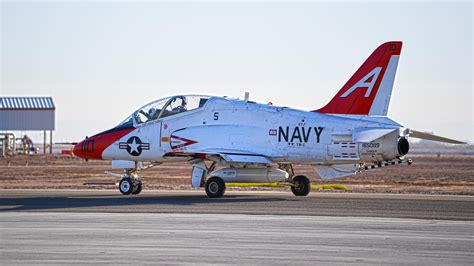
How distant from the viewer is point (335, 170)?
2925 cm

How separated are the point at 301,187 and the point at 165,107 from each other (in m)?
5.39

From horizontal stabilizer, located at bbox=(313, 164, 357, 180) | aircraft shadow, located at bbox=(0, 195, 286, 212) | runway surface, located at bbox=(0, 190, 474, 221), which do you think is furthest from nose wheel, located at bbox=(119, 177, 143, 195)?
horizontal stabilizer, located at bbox=(313, 164, 357, 180)

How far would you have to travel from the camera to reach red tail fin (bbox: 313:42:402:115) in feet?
92.0

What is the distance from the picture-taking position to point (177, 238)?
689 inches

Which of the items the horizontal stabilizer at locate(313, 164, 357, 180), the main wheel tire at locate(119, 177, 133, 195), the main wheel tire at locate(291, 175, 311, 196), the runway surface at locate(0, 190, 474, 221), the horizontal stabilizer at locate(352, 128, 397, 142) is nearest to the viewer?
the runway surface at locate(0, 190, 474, 221)

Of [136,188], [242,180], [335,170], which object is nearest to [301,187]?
[335,170]

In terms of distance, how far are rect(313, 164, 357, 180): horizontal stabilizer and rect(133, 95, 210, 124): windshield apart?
4544mm

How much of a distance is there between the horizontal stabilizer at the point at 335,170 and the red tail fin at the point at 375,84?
1871 millimetres

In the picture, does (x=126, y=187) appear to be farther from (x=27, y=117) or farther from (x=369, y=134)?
(x=27, y=117)

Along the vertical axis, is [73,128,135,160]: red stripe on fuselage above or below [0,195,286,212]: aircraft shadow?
above

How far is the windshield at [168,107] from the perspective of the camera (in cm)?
3048

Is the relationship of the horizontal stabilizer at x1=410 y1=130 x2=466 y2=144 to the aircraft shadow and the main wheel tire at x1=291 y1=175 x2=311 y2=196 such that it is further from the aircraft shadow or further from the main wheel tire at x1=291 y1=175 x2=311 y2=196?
the aircraft shadow

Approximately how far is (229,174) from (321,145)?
10.2 ft

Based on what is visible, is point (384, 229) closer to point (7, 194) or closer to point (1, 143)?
point (7, 194)
